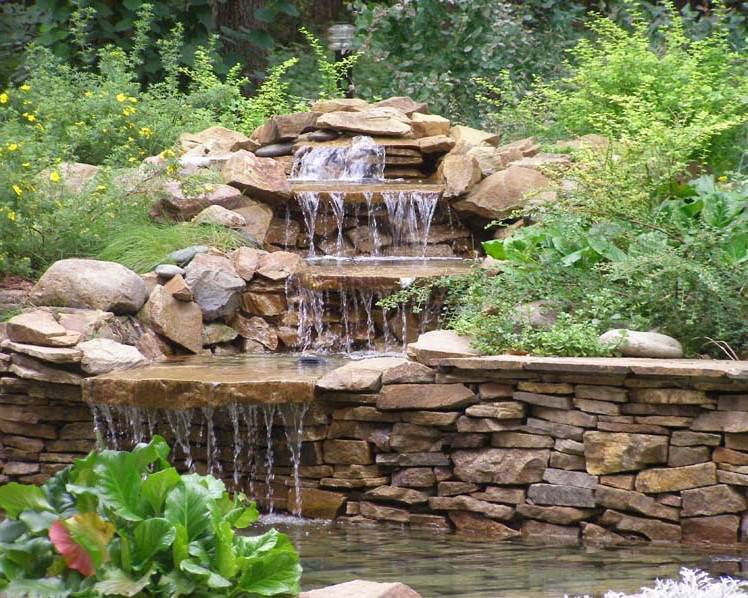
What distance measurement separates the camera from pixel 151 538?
3.38m

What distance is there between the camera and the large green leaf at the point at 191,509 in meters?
3.43

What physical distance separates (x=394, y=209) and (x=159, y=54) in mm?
4483

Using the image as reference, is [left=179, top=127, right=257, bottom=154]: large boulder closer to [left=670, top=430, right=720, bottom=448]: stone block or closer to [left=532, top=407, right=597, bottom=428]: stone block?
[left=532, top=407, right=597, bottom=428]: stone block

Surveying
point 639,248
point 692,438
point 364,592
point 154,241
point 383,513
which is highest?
point 639,248

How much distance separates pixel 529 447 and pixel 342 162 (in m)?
4.46

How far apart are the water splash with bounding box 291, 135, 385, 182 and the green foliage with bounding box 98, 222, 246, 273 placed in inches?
66.2

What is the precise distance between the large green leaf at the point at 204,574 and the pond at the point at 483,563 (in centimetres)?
144

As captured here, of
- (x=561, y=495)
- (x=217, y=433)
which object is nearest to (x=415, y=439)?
(x=561, y=495)

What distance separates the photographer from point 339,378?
20.6 feet

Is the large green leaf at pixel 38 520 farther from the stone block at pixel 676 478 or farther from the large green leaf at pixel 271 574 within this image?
the stone block at pixel 676 478

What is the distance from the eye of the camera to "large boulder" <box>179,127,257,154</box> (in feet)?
32.3

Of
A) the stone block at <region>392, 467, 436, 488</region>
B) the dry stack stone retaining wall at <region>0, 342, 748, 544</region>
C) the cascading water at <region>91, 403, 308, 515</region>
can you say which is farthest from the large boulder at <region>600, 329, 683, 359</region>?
the cascading water at <region>91, 403, 308, 515</region>

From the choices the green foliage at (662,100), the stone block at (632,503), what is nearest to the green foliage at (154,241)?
the green foliage at (662,100)

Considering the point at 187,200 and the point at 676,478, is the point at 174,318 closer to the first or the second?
the point at 187,200
